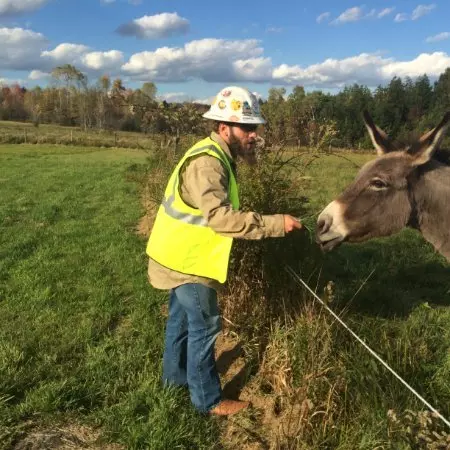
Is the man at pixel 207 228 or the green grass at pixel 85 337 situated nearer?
the man at pixel 207 228

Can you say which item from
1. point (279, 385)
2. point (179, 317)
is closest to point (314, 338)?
point (279, 385)

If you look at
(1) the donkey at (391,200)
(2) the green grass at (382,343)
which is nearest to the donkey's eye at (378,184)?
(1) the donkey at (391,200)

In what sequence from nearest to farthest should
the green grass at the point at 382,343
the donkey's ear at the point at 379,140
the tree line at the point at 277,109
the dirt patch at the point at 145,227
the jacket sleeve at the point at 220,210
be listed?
the jacket sleeve at the point at 220,210 → the green grass at the point at 382,343 → the donkey's ear at the point at 379,140 → the tree line at the point at 277,109 → the dirt patch at the point at 145,227

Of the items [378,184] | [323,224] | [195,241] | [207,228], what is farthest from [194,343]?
[378,184]

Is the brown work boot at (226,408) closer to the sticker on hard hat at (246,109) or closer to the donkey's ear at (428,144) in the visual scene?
the sticker on hard hat at (246,109)

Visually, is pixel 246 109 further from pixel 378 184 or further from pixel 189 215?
pixel 378 184

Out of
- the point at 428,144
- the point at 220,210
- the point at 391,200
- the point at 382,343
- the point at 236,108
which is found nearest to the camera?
the point at 220,210

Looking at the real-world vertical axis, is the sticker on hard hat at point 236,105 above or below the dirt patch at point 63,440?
above

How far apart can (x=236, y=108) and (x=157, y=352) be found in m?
2.80

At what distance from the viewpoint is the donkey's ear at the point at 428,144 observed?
3.59 meters

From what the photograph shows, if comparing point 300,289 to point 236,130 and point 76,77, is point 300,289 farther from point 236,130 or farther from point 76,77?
point 76,77

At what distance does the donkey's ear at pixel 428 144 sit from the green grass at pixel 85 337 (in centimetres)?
282

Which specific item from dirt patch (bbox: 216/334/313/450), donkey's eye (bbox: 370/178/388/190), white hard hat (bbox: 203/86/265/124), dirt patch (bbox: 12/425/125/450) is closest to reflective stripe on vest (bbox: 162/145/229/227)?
white hard hat (bbox: 203/86/265/124)

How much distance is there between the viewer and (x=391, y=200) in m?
3.91
